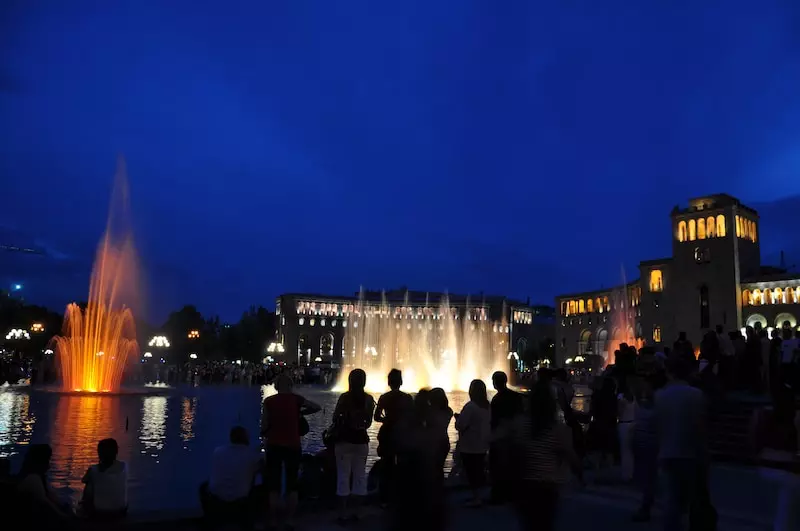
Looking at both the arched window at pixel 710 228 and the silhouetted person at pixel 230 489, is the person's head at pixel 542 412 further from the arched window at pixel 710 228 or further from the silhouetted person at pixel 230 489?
the arched window at pixel 710 228

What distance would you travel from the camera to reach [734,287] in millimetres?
73188

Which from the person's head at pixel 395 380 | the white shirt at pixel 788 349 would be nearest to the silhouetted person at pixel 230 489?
the person's head at pixel 395 380

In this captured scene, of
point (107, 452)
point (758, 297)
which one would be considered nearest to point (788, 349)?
point (107, 452)

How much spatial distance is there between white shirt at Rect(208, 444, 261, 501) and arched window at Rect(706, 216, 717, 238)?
77.4m

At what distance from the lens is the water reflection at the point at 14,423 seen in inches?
555

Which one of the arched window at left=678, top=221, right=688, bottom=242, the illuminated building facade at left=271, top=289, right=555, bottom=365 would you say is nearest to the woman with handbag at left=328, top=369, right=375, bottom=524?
the arched window at left=678, top=221, right=688, bottom=242

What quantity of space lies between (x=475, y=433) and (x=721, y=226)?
244ft

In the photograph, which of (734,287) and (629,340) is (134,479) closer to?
(734,287)

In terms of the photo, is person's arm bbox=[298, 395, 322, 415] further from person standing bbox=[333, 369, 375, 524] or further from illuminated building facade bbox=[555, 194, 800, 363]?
illuminated building facade bbox=[555, 194, 800, 363]

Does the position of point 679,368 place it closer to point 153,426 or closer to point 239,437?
point 239,437

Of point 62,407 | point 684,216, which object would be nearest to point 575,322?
point 684,216

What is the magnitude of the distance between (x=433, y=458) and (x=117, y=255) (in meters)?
31.0

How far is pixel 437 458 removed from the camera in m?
5.55

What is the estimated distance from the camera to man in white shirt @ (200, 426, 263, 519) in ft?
21.7
